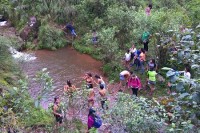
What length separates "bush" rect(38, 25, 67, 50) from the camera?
68.7ft

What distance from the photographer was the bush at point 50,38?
2095cm

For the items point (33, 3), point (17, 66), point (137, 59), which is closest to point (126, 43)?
point (137, 59)

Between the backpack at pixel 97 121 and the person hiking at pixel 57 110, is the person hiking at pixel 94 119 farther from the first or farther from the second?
the person hiking at pixel 57 110

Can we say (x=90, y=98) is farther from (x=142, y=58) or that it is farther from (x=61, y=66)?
(x=61, y=66)

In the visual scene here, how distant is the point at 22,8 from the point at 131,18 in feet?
28.4

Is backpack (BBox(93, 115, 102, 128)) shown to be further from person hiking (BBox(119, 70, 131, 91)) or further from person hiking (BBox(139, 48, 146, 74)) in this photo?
person hiking (BBox(139, 48, 146, 74))

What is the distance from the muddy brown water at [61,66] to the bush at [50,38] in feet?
1.27

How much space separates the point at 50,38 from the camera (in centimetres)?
2106

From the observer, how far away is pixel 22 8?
23312 mm

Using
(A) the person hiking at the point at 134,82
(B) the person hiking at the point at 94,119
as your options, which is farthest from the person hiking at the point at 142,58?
(B) the person hiking at the point at 94,119

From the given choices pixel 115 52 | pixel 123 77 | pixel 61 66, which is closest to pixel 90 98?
pixel 123 77

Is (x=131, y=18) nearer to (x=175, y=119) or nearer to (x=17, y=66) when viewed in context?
(x=17, y=66)

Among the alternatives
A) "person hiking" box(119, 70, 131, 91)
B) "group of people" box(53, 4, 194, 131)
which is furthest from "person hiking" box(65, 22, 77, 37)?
"person hiking" box(119, 70, 131, 91)

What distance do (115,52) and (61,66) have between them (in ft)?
9.88
